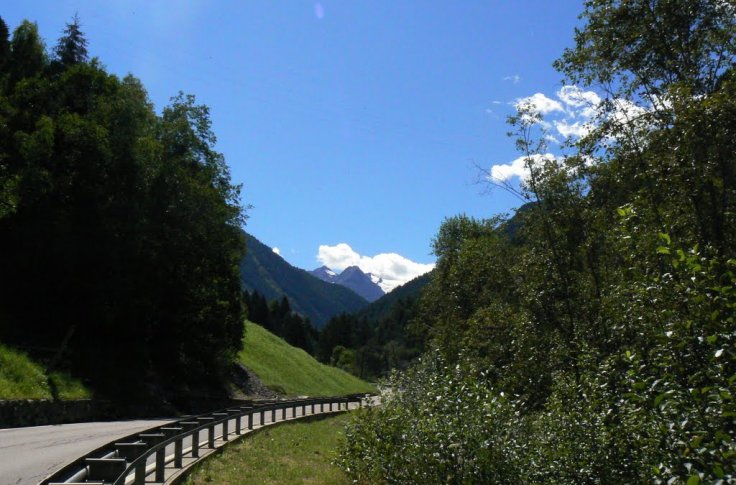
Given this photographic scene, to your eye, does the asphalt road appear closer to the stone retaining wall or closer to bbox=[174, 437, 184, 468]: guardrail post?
bbox=[174, 437, 184, 468]: guardrail post

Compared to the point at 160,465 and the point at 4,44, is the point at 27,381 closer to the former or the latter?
the point at 160,465

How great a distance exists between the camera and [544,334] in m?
15.8

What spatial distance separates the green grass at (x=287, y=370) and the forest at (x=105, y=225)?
13837mm

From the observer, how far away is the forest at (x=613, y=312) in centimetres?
Answer: 494

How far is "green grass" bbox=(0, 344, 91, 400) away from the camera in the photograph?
20.8 meters

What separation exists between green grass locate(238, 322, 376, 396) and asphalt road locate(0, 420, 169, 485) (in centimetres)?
3225

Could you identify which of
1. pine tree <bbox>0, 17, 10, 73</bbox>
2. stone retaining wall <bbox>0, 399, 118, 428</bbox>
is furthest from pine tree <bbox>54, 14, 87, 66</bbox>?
stone retaining wall <bbox>0, 399, 118, 428</bbox>

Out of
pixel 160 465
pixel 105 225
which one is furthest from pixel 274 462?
pixel 105 225

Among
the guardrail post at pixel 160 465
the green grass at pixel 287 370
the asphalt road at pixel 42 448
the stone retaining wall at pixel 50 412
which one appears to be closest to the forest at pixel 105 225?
the stone retaining wall at pixel 50 412

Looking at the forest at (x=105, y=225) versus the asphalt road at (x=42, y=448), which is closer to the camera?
the asphalt road at (x=42, y=448)

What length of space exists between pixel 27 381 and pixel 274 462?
1138cm

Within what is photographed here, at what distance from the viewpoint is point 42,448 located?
1332 cm

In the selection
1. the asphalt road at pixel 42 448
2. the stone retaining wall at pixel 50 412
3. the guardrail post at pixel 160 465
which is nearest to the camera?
the guardrail post at pixel 160 465

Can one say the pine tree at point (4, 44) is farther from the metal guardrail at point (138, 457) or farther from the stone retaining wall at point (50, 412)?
the metal guardrail at point (138, 457)
